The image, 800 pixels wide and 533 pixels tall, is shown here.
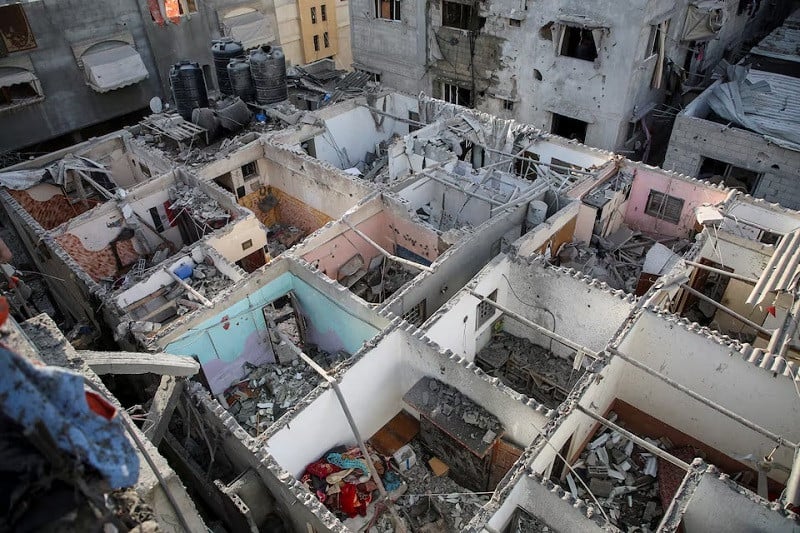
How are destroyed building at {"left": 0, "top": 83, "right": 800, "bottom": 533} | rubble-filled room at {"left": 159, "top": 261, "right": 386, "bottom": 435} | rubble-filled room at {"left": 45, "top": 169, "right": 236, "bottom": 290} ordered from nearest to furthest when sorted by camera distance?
destroyed building at {"left": 0, "top": 83, "right": 800, "bottom": 533} → rubble-filled room at {"left": 159, "top": 261, "right": 386, "bottom": 435} → rubble-filled room at {"left": 45, "top": 169, "right": 236, "bottom": 290}

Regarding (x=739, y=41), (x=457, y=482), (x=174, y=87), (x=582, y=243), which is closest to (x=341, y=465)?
(x=457, y=482)

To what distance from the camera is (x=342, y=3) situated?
47125 mm

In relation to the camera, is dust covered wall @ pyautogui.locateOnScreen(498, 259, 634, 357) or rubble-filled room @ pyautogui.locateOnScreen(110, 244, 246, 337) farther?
rubble-filled room @ pyautogui.locateOnScreen(110, 244, 246, 337)

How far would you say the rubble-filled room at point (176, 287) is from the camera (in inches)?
706

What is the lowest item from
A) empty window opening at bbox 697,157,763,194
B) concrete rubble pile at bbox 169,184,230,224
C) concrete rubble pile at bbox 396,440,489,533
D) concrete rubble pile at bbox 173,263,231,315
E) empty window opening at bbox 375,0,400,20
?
concrete rubble pile at bbox 396,440,489,533

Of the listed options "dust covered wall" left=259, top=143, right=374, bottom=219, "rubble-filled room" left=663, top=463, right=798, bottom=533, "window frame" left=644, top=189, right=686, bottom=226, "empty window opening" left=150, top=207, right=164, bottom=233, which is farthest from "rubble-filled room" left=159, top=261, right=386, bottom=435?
"window frame" left=644, top=189, right=686, bottom=226

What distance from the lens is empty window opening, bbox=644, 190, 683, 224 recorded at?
22875mm

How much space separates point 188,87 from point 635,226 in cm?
2174

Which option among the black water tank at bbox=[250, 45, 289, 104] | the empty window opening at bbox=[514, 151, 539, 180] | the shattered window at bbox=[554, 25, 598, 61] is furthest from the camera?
the shattered window at bbox=[554, 25, 598, 61]

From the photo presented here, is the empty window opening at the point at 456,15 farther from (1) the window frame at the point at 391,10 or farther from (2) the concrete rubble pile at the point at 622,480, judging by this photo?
(2) the concrete rubble pile at the point at 622,480

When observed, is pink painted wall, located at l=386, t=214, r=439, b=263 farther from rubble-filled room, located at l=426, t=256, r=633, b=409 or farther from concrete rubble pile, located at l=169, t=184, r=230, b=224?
concrete rubble pile, located at l=169, t=184, r=230, b=224

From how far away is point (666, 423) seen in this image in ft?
55.7

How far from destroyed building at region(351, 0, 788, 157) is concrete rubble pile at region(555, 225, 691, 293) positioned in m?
8.12

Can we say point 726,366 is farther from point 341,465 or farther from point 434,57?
point 434,57
